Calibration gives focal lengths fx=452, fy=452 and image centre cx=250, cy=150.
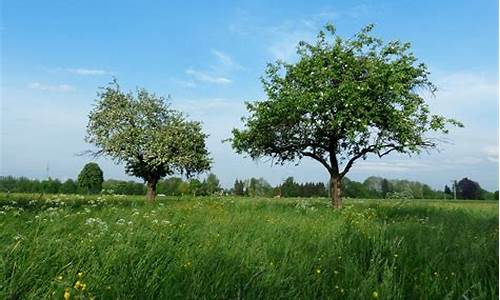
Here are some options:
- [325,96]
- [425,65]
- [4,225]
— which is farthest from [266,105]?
[4,225]

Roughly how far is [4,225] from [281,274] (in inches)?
157

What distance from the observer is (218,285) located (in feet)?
14.3

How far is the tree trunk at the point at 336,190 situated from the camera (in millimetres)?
23322

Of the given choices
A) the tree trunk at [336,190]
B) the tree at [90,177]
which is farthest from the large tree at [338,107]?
the tree at [90,177]

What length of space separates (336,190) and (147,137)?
18185mm

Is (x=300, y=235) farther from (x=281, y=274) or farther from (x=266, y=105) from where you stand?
(x=266, y=105)

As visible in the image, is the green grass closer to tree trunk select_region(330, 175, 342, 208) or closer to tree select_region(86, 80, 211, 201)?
tree trunk select_region(330, 175, 342, 208)

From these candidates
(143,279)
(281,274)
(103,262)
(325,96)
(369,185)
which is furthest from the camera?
(369,185)

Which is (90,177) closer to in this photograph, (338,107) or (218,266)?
(338,107)

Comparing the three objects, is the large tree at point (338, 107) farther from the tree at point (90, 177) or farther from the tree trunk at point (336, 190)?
the tree at point (90, 177)

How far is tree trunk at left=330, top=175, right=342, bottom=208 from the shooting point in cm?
2332

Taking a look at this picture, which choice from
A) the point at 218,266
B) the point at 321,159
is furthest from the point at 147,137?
the point at 218,266

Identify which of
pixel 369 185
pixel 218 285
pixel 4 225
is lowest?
pixel 218 285

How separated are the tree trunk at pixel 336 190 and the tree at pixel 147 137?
50.0ft
